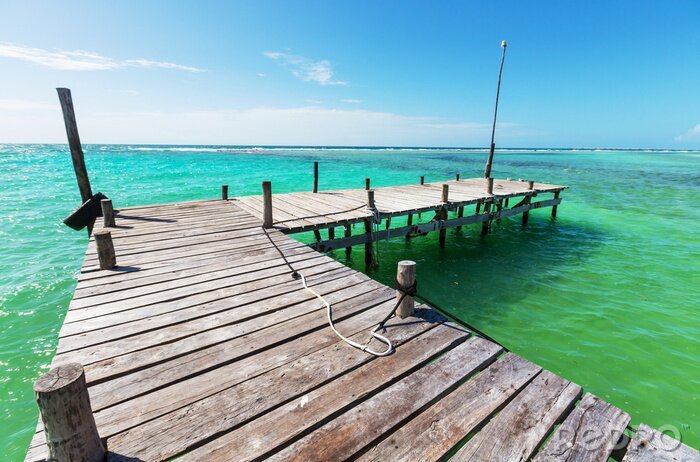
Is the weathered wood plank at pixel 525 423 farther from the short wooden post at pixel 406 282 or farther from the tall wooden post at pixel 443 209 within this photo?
the tall wooden post at pixel 443 209

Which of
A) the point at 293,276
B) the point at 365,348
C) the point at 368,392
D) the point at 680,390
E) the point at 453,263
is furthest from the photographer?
the point at 453,263

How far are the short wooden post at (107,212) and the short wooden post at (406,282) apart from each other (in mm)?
7365

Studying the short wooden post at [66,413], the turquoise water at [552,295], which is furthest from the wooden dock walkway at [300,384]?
the turquoise water at [552,295]

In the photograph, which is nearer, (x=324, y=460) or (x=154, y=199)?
(x=324, y=460)

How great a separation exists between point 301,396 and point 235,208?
28.1 ft

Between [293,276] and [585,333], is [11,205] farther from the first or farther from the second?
[585,333]

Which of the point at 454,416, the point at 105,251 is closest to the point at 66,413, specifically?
the point at 454,416

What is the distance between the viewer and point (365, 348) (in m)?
3.27

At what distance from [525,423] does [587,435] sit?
1.43ft

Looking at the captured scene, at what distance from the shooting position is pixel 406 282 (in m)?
3.74

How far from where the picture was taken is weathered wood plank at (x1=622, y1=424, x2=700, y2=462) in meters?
2.20

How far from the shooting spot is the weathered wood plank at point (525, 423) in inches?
88.0

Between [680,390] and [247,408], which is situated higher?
[247,408]

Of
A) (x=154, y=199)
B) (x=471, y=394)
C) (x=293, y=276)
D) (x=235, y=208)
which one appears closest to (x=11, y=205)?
(x=154, y=199)
